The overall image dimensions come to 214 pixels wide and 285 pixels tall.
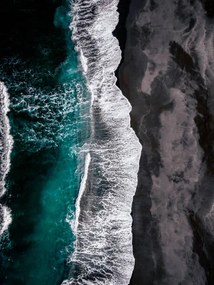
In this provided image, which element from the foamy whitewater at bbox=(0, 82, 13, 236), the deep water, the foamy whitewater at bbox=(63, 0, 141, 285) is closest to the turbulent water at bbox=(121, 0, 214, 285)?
the foamy whitewater at bbox=(63, 0, 141, 285)

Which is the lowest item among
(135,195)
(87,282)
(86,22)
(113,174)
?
(87,282)

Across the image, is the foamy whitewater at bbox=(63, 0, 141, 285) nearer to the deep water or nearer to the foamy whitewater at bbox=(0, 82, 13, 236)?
the deep water

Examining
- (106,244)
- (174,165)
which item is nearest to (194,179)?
(174,165)

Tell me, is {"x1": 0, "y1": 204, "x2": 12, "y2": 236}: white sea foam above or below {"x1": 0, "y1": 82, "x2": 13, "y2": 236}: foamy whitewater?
below

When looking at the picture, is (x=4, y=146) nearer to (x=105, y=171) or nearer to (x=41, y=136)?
(x=41, y=136)

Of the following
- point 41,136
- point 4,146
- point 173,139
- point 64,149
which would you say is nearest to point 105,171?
point 64,149

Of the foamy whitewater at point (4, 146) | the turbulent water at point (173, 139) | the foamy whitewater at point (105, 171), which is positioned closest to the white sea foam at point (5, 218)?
the foamy whitewater at point (4, 146)

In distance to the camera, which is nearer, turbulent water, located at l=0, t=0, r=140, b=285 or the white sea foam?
turbulent water, located at l=0, t=0, r=140, b=285

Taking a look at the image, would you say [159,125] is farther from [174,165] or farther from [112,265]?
[112,265]
